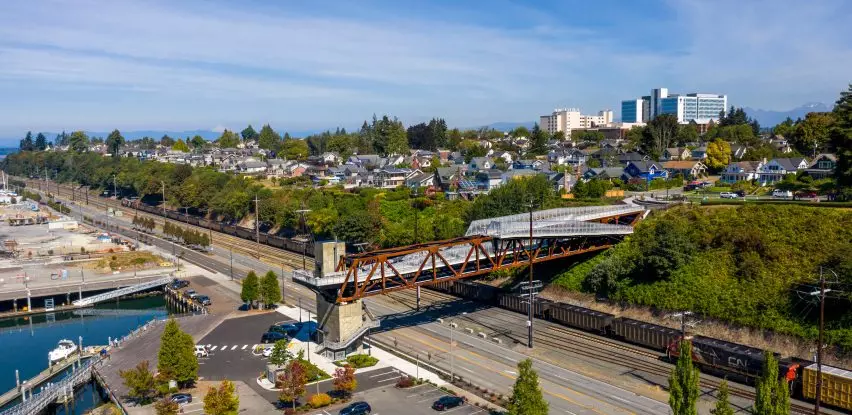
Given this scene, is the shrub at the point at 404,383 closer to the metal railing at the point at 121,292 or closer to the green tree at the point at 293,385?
the green tree at the point at 293,385

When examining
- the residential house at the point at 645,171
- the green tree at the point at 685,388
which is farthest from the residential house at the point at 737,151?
the green tree at the point at 685,388

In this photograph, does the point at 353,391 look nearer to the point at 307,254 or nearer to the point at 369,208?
the point at 307,254

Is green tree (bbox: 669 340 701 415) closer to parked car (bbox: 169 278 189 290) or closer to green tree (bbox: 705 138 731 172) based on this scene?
parked car (bbox: 169 278 189 290)

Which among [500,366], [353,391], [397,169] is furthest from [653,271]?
[397,169]

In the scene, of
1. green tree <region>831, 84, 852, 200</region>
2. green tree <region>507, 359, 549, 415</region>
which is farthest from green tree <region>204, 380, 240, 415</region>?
green tree <region>831, 84, 852, 200</region>

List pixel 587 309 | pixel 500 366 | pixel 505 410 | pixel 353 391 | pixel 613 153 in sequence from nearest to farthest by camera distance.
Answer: pixel 505 410 → pixel 353 391 → pixel 500 366 → pixel 587 309 → pixel 613 153
